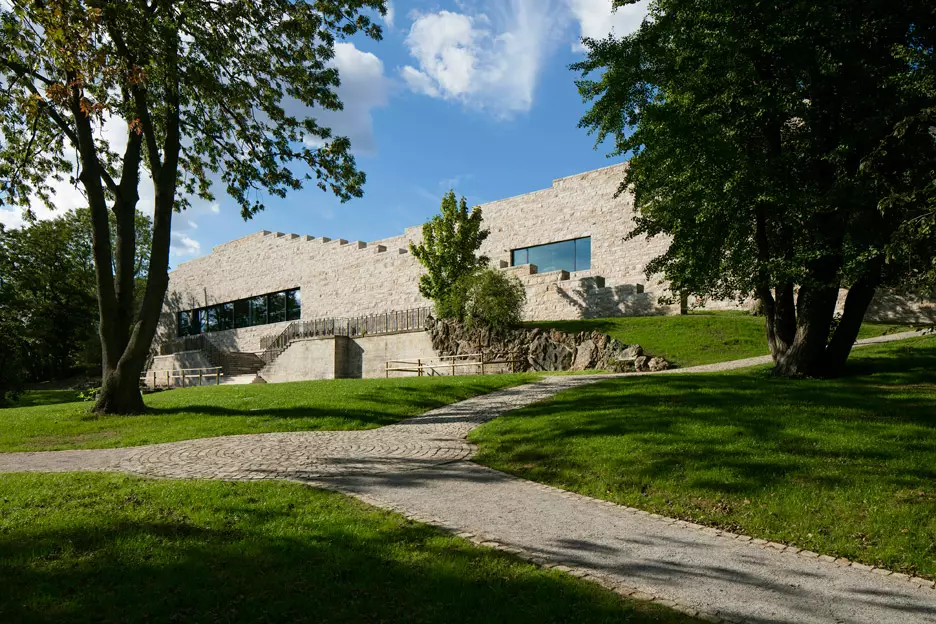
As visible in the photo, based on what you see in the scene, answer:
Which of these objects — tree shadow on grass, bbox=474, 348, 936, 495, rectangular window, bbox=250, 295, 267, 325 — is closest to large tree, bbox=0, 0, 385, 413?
tree shadow on grass, bbox=474, 348, 936, 495

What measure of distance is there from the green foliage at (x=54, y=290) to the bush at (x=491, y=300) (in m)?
24.7

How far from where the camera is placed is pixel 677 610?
12.3ft

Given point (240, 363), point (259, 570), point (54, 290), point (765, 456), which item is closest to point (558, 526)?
point (259, 570)

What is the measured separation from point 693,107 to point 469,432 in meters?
7.92

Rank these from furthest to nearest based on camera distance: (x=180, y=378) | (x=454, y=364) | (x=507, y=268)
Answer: (x=180, y=378) → (x=507, y=268) → (x=454, y=364)

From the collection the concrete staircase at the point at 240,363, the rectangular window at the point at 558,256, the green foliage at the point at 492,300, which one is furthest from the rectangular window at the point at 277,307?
the green foliage at the point at 492,300

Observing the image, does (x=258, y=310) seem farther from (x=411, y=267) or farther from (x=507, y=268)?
(x=507, y=268)

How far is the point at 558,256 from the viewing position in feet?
100

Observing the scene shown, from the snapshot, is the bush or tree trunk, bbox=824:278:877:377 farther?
the bush

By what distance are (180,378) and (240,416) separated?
2804cm

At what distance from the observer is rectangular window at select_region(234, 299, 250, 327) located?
47656 millimetres

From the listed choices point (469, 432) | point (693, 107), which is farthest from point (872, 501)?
point (693, 107)

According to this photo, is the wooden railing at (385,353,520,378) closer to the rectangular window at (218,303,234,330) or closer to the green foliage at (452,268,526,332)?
the green foliage at (452,268,526,332)

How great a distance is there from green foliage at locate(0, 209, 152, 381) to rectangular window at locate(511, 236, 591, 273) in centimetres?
2721
